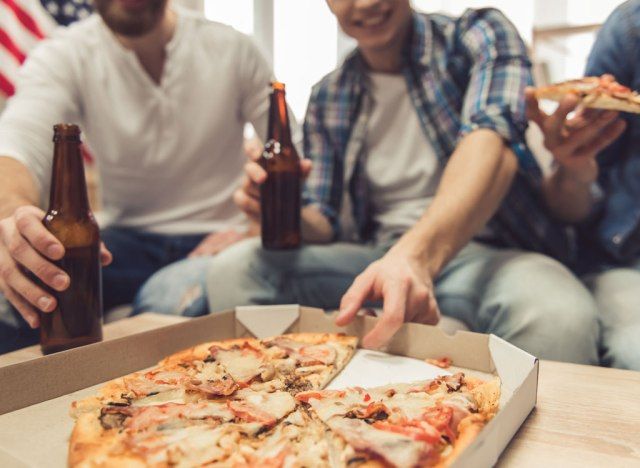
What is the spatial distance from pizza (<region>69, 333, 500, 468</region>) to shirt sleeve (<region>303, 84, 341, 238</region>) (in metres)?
0.69

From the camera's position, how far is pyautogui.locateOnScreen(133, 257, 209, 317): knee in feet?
4.49

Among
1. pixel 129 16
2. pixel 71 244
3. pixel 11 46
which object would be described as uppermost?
pixel 129 16

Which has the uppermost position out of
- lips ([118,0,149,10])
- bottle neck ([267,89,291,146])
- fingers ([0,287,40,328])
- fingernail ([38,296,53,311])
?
lips ([118,0,149,10])

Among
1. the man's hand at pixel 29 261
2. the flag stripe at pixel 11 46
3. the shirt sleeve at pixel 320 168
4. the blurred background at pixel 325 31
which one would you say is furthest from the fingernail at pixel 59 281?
the flag stripe at pixel 11 46

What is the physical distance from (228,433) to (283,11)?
176 centimetres

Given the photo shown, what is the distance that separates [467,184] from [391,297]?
36 centimetres

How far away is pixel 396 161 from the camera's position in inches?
56.8

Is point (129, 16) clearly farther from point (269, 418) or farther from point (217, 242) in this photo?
point (269, 418)

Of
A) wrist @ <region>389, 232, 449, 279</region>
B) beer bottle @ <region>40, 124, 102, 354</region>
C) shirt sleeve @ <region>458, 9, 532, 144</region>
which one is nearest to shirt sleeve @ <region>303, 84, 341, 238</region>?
shirt sleeve @ <region>458, 9, 532, 144</region>

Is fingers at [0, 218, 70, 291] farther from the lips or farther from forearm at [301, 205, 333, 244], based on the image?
the lips

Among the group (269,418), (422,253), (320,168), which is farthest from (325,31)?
(269,418)

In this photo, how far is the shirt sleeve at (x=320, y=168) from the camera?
58.0 inches

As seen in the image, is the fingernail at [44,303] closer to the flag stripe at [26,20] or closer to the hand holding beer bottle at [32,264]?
the hand holding beer bottle at [32,264]

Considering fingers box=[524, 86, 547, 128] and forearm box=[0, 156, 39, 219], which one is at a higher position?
fingers box=[524, 86, 547, 128]
